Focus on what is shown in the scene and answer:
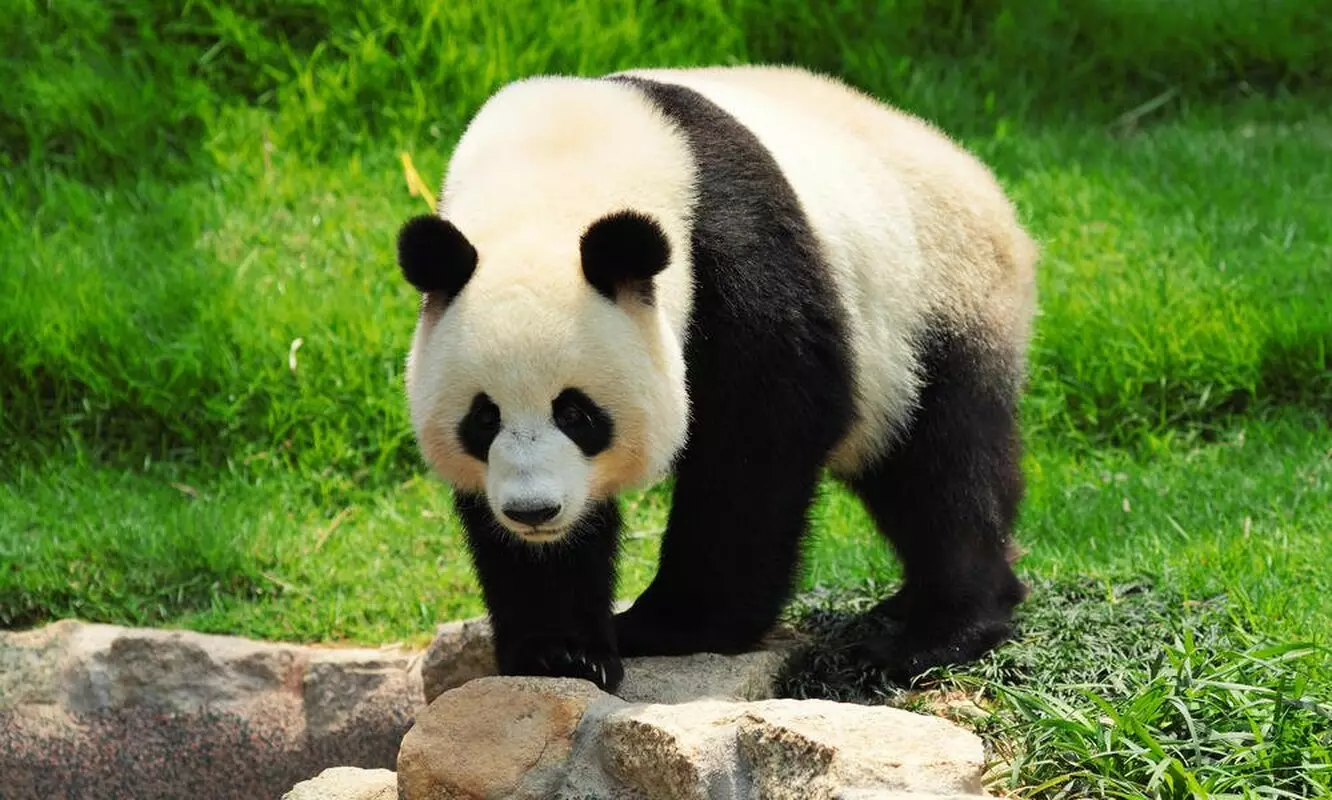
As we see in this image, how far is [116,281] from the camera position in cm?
674

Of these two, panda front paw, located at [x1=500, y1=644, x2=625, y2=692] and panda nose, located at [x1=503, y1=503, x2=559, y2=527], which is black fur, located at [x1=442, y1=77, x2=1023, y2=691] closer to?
panda front paw, located at [x1=500, y1=644, x2=625, y2=692]

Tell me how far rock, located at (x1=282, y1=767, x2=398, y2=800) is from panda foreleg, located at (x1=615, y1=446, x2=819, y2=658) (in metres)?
0.73

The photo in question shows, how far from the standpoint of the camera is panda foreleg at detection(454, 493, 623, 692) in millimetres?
4070

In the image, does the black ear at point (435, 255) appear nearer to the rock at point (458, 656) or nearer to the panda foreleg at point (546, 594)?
the panda foreleg at point (546, 594)

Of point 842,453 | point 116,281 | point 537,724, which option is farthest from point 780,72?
point 116,281

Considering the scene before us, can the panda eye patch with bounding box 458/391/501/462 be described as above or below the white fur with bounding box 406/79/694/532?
below

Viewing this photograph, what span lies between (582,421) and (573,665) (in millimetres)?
682

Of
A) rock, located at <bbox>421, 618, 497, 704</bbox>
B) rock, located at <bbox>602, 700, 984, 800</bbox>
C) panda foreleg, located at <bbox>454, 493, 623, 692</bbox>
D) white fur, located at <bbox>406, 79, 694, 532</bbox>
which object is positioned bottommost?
rock, located at <bbox>421, 618, 497, 704</bbox>

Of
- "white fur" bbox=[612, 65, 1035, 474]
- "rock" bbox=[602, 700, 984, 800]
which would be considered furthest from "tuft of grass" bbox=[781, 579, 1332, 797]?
"white fur" bbox=[612, 65, 1035, 474]

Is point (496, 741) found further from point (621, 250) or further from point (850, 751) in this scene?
point (621, 250)

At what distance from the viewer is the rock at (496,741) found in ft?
11.8

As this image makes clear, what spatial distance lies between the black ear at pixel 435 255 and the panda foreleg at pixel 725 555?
2.45 feet

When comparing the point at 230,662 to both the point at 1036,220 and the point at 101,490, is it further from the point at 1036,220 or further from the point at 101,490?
the point at 1036,220

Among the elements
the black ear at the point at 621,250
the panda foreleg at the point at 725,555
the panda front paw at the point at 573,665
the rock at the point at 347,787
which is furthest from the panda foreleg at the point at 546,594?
the black ear at the point at 621,250
